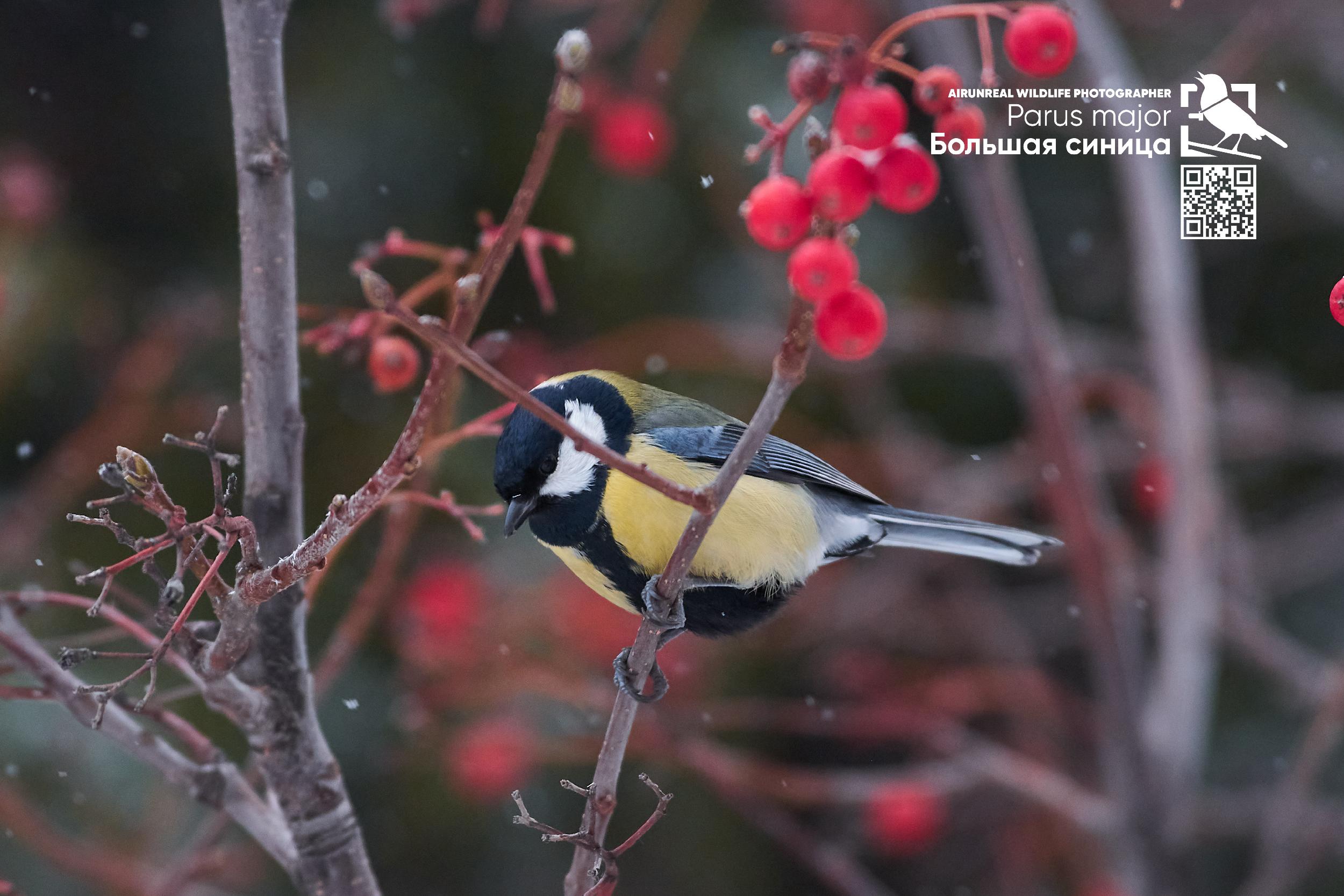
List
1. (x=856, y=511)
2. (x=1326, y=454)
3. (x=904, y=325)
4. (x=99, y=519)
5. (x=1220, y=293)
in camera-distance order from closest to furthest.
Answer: (x=99, y=519) < (x=856, y=511) < (x=904, y=325) < (x=1326, y=454) < (x=1220, y=293)

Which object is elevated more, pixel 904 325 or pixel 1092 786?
pixel 904 325

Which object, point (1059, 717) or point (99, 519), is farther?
point (1059, 717)

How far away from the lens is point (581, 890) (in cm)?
89

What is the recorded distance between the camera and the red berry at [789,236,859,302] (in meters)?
0.62

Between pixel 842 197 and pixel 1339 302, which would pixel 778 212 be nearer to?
pixel 842 197

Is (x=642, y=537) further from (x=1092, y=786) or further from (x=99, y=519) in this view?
(x=1092, y=786)

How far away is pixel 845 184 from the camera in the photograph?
62 cm

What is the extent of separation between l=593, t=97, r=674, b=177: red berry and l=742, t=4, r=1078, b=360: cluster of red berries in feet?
4.76

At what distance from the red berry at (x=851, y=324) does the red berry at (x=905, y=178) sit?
0.05 metres

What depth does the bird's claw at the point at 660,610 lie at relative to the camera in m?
0.93

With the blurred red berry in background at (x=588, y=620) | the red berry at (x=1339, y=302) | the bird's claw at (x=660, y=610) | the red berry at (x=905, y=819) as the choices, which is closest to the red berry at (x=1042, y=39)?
the red berry at (x=1339, y=302)

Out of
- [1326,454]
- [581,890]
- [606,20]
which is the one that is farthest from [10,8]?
[1326,454]

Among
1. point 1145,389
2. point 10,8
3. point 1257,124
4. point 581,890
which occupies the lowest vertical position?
point 581,890

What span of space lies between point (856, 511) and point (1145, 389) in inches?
53.5
